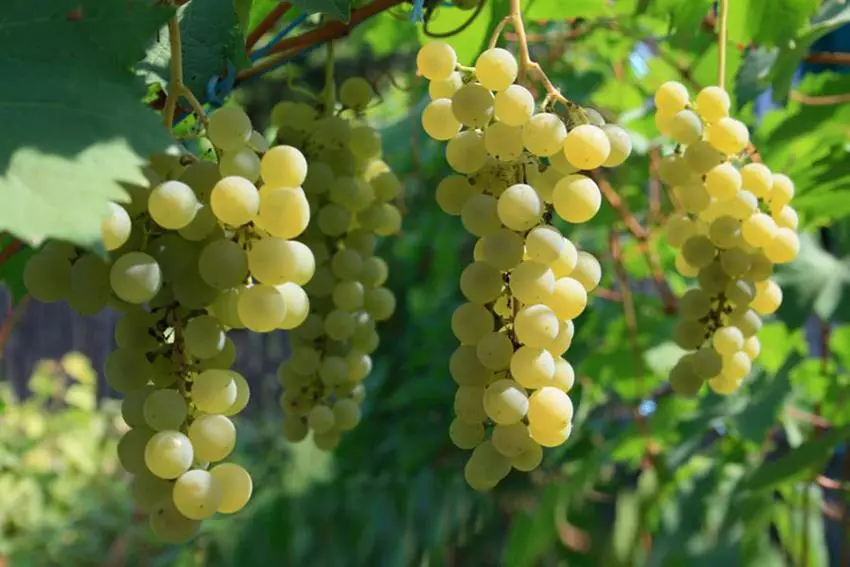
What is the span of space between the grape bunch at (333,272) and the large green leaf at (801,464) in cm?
47

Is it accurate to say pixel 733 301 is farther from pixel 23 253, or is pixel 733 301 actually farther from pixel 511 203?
pixel 23 253

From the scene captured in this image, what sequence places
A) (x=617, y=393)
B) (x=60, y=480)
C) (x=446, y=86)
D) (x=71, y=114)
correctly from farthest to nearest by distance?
1. (x=60, y=480)
2. (x=617, y=393)
3. (x=446, y=86)
4. (x=71, y=114)

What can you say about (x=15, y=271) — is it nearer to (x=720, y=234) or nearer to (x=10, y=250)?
(x=10, y=250)

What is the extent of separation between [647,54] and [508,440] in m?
0.86

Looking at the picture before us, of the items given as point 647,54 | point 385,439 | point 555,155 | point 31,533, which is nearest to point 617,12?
point 647,54

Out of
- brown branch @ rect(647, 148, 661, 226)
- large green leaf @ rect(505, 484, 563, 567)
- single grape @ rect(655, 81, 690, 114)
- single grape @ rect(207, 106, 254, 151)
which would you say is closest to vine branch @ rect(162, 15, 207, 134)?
single grape @ rect(207, 106, 254, 151)

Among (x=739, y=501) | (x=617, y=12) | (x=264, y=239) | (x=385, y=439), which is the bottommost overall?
(x=385, y=439)

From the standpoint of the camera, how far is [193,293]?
360 mm

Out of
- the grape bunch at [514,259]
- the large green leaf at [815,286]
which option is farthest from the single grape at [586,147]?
the large green leaf at [815,286]

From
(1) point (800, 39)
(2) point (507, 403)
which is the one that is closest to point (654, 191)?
(1) point (800, 39)

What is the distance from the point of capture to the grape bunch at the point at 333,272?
1.69 feet

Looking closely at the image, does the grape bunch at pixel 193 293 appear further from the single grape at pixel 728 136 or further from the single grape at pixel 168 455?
the single grape at pixel 728 136

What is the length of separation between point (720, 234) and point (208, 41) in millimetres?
305

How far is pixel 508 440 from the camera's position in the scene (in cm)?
37
